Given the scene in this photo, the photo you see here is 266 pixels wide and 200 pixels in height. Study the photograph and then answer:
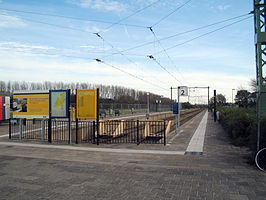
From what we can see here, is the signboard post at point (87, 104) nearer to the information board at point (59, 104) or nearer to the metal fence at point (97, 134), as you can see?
the metal fence at point (97, 134)

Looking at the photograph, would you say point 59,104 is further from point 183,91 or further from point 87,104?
point 183,91

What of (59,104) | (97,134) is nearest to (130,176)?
(97,134)

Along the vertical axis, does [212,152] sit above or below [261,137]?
below

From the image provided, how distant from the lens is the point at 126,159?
8.16 meters

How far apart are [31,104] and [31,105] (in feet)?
0.18

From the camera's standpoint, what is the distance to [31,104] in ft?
41.0

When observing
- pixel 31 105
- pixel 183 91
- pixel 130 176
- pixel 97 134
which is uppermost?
pixel 183 91

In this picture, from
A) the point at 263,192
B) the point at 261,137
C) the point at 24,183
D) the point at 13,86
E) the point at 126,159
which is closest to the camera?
the point at 263,192

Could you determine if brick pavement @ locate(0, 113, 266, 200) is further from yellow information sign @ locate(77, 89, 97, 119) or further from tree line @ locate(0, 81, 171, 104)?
tree line @ locate(0, 81, 171, 104)

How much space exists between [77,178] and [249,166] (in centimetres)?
507

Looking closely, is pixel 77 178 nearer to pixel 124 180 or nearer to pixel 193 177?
pixel 124 180

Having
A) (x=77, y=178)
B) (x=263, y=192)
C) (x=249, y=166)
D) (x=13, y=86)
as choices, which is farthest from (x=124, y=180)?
(x=13, y=86)

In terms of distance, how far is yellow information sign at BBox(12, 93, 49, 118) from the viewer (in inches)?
483

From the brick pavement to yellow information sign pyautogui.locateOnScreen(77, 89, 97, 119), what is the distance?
2412 mm
